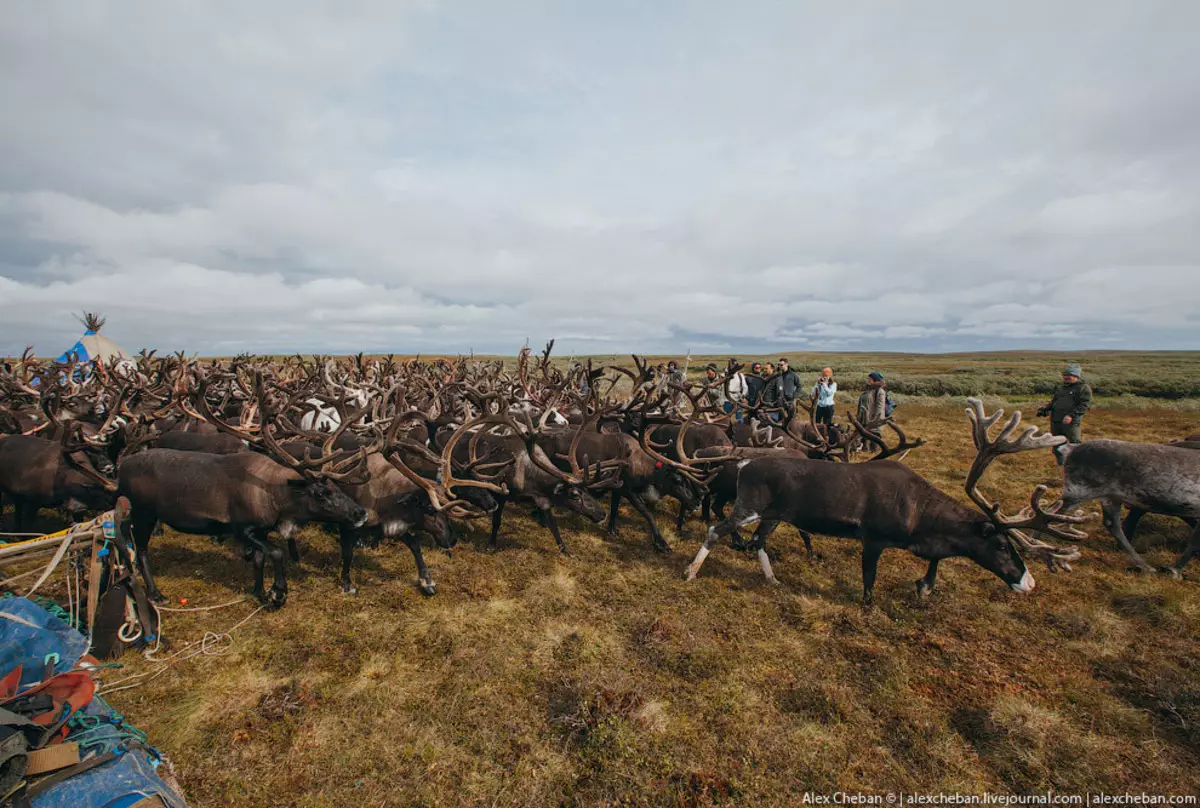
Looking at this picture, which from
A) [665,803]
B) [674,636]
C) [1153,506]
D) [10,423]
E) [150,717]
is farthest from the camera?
[10,423]

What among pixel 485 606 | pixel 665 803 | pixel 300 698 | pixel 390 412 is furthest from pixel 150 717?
pixel 390 412

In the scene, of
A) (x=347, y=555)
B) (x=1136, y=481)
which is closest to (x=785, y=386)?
(x=1136, y=481)

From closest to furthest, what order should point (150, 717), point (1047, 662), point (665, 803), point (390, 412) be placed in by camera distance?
point (665, 803), point (150, 717), point (1047, 662), point (390, 412)

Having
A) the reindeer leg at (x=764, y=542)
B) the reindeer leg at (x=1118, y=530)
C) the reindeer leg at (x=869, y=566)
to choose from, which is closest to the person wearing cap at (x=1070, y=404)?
the reindeer leg at (x=1118, y=530)

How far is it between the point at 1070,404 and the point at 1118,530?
387cm

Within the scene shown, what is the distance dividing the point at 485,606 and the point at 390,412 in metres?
8.32

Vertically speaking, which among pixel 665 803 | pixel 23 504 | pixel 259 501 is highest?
pixel 259 501

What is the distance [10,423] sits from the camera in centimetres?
1196

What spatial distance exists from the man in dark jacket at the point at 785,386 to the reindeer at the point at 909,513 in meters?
8.29

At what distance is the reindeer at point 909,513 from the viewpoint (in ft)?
23.4

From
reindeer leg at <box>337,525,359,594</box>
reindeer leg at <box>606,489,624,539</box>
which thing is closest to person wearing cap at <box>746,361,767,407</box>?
reindeer leg at <box>606,489,624,539</box>

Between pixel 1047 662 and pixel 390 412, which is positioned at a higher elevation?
pixel 390 412

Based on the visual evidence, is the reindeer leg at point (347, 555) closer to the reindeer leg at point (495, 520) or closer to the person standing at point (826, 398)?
the reindeer leg at point (495, 520)

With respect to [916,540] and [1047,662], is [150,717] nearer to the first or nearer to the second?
[916,540]
